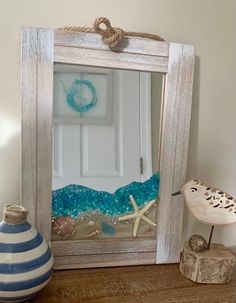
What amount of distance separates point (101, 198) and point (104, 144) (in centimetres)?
13

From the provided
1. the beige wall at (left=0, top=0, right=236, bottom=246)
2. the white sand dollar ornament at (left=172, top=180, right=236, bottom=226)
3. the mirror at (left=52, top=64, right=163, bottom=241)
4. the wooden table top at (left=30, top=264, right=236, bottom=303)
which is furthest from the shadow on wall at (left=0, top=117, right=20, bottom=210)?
the white sand dollar ornament at (left=172, top=180, right=236, bottom=226)

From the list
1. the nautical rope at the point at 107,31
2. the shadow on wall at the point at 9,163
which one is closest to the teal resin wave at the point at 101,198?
the shadow on wall at the point at 9,163

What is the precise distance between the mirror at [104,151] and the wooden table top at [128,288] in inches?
3.4

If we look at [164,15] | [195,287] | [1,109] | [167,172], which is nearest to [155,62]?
[164,15]

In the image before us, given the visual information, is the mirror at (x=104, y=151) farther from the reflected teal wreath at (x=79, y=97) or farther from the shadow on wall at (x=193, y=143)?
the shadow on wall at (x=193, y=143)

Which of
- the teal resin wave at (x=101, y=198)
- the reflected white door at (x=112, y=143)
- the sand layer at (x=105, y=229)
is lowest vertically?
the sand layer at (x=105, y=229)

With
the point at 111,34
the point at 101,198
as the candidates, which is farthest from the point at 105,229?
the point at 111,34

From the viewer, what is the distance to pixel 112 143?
77 centimetres

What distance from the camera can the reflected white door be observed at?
0.75 m

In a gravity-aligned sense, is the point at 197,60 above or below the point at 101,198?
above

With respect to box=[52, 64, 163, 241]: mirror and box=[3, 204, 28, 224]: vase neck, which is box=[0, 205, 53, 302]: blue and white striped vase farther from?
box=[52, 64, 163, 241]: mirror

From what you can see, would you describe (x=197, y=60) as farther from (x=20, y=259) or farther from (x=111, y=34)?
(x=20, y=259)

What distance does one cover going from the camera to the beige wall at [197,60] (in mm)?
757

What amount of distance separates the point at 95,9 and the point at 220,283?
74cm
